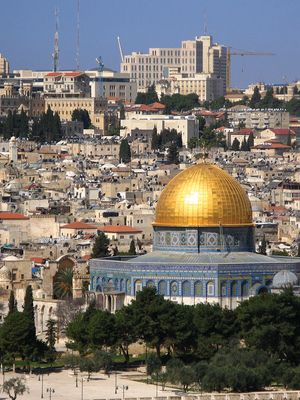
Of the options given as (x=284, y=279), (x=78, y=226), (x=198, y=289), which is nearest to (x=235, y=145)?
(x=78, y=226)

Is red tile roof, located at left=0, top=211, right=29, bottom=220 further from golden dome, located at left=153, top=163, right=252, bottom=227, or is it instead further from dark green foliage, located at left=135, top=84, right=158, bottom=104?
dark green foliage, located at left=135, top=84, right=158, bottom=104

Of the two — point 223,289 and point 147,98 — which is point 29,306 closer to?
point 223,289

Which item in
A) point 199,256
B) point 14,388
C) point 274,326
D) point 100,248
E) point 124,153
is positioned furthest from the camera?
point 124,153

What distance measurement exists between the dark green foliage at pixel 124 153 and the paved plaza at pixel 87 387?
7450 centimetres

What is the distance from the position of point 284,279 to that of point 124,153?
69562 millimetres

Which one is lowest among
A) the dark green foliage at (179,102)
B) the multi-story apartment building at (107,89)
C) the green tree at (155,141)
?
the green tree at (155,141)

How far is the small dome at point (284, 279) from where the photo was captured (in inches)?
2670

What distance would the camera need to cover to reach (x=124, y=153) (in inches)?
5404

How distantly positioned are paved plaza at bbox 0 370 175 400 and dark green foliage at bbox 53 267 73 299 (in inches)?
528

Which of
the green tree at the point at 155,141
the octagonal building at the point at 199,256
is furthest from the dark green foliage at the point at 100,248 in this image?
the green tree at the point at 155,141

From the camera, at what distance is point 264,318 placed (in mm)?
61625

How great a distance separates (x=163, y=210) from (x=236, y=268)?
310 cm

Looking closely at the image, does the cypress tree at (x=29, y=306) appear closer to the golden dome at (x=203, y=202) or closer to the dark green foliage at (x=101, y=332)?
the dark green foliage at (x=101, y=332)

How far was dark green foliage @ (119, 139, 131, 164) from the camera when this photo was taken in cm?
13625
